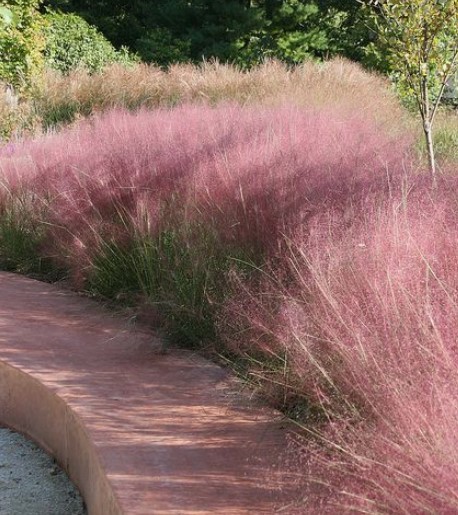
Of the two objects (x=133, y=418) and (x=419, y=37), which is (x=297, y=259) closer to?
(x=133, y=418)

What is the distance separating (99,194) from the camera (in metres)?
5.19

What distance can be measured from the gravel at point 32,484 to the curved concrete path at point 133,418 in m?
0.06

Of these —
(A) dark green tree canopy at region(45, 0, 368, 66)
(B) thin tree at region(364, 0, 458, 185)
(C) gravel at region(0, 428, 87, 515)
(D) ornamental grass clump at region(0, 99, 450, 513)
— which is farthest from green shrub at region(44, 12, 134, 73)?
(C) gravel at region(0, 428, 87, 515)

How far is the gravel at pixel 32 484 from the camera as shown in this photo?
3.42 meters

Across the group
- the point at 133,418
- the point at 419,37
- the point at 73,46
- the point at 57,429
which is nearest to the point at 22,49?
the point at 73,46

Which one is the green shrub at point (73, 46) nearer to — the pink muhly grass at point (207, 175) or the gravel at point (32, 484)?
the pink muhly grass at point (207, 175)

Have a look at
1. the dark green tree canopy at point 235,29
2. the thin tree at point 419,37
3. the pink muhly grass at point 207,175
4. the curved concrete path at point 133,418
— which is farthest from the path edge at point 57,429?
the dark green tree canopy at point 235,29

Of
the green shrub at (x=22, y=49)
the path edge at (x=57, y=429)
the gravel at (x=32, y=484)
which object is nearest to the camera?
the path edge at (x=57, y=429)

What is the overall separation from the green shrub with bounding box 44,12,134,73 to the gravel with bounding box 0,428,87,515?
15991 millimetres

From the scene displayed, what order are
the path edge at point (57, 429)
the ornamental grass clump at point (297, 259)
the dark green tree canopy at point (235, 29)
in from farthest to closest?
the dark green tree canopy at point (235, 29), the path edge at point (57, 429), the ornamental grass clump at point (297, 259)

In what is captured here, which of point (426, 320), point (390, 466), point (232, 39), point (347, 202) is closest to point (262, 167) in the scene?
point (347, 202)

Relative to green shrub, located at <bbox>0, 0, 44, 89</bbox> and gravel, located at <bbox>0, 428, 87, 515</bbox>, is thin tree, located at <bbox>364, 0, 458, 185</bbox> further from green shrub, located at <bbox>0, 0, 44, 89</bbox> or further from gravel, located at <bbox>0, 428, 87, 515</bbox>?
green shrub, located at <bbox>0, 0, 44, 89</bbox>

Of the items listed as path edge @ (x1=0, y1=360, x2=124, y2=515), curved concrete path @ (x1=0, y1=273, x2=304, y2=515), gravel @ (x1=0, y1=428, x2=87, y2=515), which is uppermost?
curved concrete path @ (x1=0, y1=273, x2=304, y2=515)

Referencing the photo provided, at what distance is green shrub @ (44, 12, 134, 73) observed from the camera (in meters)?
19.6
